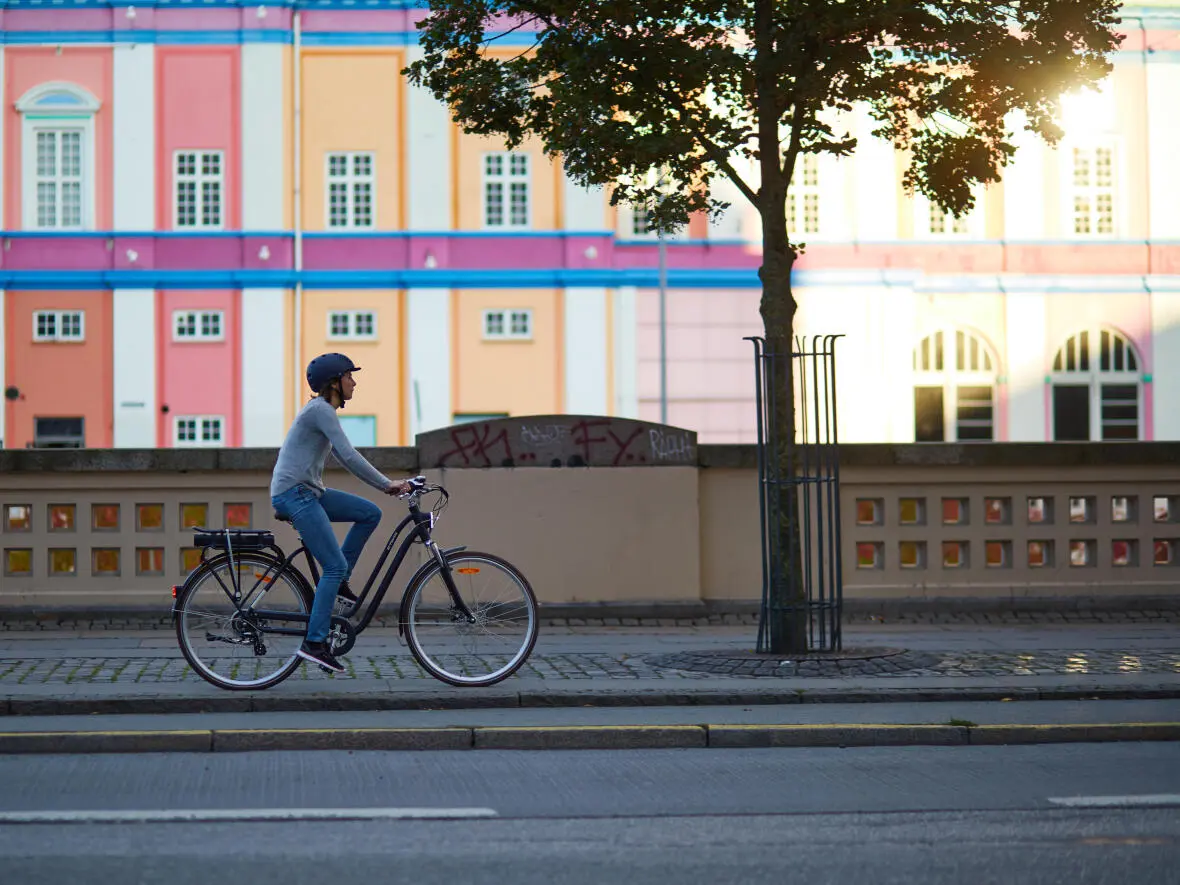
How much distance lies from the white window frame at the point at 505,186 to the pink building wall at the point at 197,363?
21.4 feet

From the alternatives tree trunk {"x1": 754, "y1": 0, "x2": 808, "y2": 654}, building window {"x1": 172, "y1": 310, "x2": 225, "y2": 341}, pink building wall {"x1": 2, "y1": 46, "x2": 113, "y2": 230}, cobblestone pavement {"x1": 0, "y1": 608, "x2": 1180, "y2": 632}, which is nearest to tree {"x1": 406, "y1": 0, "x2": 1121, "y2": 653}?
tree trunk {"x1": 754, "y1": 0, "x2": 808, "y2": 654}

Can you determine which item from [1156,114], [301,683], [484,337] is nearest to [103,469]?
[301,683]

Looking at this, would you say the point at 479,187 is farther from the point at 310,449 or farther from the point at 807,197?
the point at 310,449

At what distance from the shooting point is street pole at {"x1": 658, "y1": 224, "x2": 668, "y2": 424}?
143 ft

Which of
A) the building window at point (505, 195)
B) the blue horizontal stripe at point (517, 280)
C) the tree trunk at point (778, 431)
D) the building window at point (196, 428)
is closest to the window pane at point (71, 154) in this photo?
the blue horizontal stripe at point (517, 280)

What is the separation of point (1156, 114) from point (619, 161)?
1545 inches

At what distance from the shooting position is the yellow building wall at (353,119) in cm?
4475

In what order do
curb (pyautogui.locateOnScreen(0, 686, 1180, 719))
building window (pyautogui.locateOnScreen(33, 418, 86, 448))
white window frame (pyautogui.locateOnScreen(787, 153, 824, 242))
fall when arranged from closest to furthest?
curb (pyautogui.locateOnScreen(0, 686, 1180, 719)), building window (pyautogui.locateOnScreen(33, 418, 86, 448)), white window frame (pyautogui.locateOnScreen(787, 153, 824, 242))

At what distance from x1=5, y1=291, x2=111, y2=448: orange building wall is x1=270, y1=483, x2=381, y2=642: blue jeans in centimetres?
3581

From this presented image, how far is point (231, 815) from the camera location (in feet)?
21.3

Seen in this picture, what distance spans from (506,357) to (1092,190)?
53.1 feet

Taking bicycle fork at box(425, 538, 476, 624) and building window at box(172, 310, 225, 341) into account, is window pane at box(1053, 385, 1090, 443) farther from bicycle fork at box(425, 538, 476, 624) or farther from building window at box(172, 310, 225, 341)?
bicycle fork at box(425, 538, 476, 624)

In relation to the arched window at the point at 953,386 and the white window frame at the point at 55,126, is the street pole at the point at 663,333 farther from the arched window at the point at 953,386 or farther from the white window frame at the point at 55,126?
the white window frame at the point at 55,126

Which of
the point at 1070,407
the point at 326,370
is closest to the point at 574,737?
the point at 326,370
